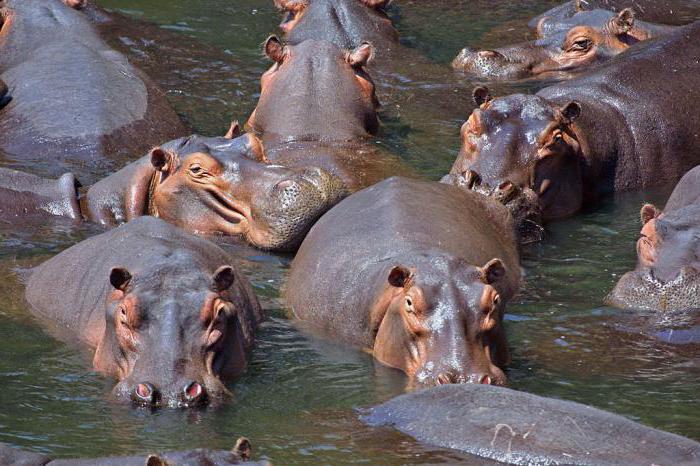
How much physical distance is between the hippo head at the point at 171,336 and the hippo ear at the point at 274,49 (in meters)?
4.81

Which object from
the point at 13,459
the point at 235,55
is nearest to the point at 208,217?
the point at 13,459

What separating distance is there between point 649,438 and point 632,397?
155 centimetres

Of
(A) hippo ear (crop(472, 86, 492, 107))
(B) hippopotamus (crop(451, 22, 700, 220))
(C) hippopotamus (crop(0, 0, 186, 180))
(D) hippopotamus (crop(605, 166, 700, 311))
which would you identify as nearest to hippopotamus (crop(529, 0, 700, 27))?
(B) hippopotamus (crop(451, 22, 700, 220))

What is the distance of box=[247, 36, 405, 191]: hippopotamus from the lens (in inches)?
433

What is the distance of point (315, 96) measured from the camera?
38.8 feet

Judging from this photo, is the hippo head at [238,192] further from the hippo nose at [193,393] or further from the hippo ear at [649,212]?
the hippo nose at [193,393]

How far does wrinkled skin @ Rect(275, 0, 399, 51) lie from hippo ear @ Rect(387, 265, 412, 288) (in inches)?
259

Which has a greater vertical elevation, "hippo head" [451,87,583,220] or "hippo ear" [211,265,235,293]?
"hippo ear" [211,265,235,293]

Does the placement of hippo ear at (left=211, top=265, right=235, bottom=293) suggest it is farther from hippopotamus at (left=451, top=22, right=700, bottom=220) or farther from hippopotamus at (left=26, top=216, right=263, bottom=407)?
hippopotamus at (left=451, top=22, right=700, bottom=220)

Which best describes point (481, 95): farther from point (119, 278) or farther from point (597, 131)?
point (119, 278)

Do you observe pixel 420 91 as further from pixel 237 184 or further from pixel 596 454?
pixel 596 454

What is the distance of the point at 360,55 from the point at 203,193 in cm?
267

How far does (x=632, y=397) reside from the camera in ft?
23.8

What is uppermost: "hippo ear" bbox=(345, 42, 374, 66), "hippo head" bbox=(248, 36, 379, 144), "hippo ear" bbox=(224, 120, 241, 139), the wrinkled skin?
"hippo ear" bbox=(224, 120, 241, 139)
